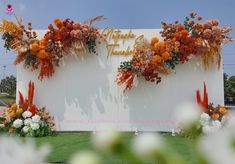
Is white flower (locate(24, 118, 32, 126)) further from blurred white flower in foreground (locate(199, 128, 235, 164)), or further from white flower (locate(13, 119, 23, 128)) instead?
blurred white flower in foreground (locate(199, 128, 235, 164))

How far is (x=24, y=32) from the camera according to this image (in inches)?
317

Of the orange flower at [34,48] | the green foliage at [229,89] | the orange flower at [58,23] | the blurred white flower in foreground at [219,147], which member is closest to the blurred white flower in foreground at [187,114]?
the blurred white flower in foreground at [219,147]

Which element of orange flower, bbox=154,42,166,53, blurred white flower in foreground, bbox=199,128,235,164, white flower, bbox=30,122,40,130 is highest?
orange flower, bbox=154,42,166,53

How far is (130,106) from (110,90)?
498 mm

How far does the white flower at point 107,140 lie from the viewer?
26cm

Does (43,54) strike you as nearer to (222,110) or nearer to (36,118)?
(36,118)

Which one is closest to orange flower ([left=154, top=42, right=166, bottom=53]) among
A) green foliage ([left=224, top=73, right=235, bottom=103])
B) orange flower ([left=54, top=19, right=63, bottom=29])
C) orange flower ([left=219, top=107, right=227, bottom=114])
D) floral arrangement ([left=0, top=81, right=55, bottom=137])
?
orange flower ([left=219, top=107, right=227, bottom=114])

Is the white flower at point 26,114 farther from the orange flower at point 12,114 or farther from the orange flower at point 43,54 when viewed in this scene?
the orange flower at point 43,54

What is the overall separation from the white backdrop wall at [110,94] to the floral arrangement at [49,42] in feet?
0.79

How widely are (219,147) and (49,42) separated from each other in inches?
306

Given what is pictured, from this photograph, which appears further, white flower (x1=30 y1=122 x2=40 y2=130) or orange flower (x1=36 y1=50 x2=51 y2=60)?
orange flower (x1=36 y1=50 x2=51 y2=60)

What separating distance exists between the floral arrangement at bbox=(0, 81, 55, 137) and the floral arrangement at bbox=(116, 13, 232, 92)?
1.59m

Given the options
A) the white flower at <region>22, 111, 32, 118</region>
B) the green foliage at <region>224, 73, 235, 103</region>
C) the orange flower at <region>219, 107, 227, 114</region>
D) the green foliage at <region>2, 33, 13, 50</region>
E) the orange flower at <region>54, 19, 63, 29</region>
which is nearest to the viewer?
the orange flower at <region>219, 107, 227, 114</region>

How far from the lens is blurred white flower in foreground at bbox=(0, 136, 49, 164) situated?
302mm
